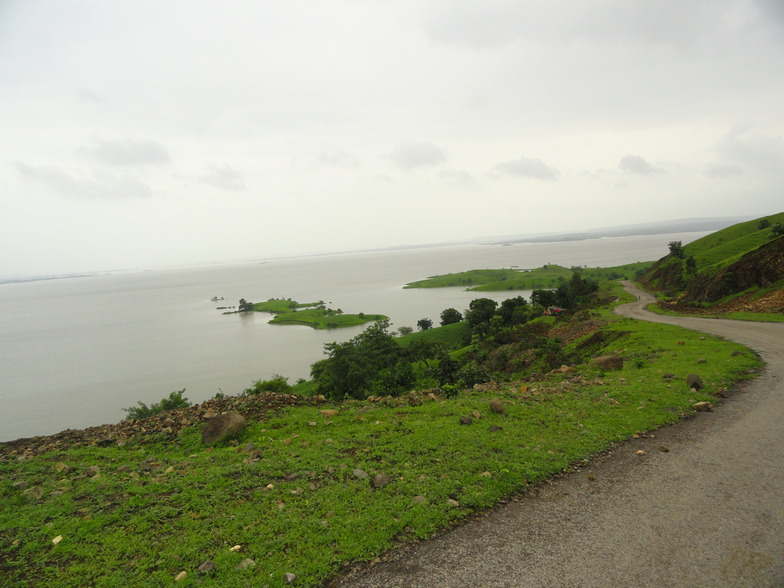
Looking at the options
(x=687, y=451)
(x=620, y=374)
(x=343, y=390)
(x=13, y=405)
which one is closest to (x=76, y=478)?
(x=687, y=451)

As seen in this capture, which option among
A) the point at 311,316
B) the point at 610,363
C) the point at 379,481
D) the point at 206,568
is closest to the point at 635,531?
the point at 379,481

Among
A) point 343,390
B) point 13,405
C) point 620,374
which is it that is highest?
point 620,374

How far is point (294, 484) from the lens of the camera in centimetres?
887

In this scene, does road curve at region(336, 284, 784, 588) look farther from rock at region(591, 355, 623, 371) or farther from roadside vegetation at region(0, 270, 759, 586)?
rock at region(591, 355, 623, 371)

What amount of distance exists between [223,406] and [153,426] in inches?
89.8

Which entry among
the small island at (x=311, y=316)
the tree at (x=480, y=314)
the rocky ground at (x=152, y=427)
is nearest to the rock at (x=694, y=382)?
the rocky ground at (x=152, y=427)

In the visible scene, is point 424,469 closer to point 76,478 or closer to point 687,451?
point 687,451

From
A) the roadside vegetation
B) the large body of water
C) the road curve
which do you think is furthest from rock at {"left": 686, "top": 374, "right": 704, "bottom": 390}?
the large body of water

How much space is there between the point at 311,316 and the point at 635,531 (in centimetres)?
11593

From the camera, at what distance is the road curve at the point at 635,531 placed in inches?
240

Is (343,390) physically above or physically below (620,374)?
below

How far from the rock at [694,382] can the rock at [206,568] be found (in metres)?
16.1

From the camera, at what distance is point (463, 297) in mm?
146875

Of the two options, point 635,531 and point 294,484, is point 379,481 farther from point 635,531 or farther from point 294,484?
point 635,531
